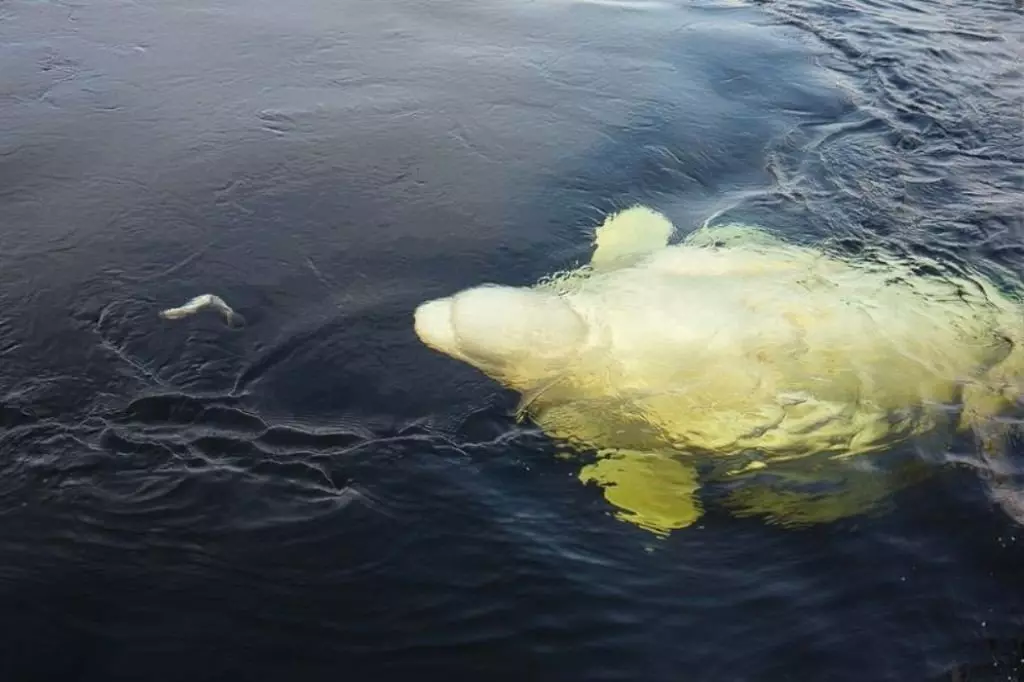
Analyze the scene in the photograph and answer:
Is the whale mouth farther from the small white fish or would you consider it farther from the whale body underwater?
the small white fish

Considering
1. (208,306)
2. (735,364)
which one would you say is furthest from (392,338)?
(735,364)

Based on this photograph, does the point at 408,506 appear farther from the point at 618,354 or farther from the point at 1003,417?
the point at 1003,417

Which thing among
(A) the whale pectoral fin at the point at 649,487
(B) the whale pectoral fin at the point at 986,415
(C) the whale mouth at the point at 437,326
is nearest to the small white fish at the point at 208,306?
(C) the whale mouth at the point at 437,326

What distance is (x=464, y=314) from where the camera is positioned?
8914 mm

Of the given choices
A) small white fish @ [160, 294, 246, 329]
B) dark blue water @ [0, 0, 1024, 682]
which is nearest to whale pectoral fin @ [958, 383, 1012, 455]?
dark blue water @ [0, 0, 1024, 682]

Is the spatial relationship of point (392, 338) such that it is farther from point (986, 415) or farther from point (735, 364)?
point (986, 415)

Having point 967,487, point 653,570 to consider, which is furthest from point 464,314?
point 967,487

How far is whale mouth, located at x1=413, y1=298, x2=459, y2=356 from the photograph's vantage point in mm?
8820

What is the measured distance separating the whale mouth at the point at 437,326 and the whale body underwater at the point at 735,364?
2 cm

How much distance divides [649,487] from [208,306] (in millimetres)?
4381

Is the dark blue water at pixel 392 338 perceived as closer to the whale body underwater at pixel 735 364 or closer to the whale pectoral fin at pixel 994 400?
the whale body underwater at pixel 735 364

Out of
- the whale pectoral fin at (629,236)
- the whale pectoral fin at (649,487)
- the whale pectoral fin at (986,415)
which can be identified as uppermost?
the whale pectoral fin at (629,236)

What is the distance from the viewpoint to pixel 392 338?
353 inches

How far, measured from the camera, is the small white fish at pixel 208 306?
29.1 ft
